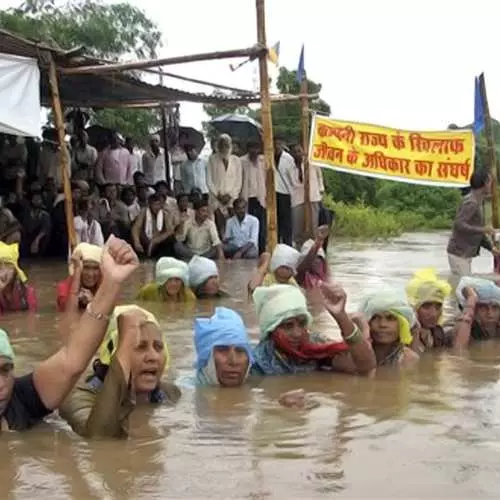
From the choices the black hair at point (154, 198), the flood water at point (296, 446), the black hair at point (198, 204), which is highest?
the black hair at point (154, 198)

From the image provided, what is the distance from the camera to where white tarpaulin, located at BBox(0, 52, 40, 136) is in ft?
33.7

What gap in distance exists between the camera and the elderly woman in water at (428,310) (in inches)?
288

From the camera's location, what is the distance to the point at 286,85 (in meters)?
26.3

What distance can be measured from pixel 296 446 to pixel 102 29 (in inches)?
850

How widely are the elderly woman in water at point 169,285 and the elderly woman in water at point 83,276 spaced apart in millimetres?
1059

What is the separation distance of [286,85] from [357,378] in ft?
67.5

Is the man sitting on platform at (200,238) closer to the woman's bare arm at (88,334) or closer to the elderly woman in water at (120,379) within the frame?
the elderly woman in water at (120,379)

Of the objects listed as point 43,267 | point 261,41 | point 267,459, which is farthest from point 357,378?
point 43,267

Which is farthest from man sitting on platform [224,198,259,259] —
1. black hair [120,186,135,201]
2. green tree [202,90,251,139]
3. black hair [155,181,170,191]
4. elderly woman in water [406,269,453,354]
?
elderly woman in water [406,269,453,354]

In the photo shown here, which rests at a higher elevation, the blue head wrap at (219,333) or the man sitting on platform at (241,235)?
the man sitting on platform at (241,235)

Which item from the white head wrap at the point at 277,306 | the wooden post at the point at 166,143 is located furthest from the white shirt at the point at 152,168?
the white head wrap at the point at 277,306

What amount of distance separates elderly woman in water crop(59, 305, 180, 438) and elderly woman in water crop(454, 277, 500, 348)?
3014mm

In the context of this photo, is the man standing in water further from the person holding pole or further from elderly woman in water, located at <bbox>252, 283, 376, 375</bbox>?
elderly woman in water, located at <bbox>252, 283, 376, 375</bbox>

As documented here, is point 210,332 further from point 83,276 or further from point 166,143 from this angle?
point 166,143
